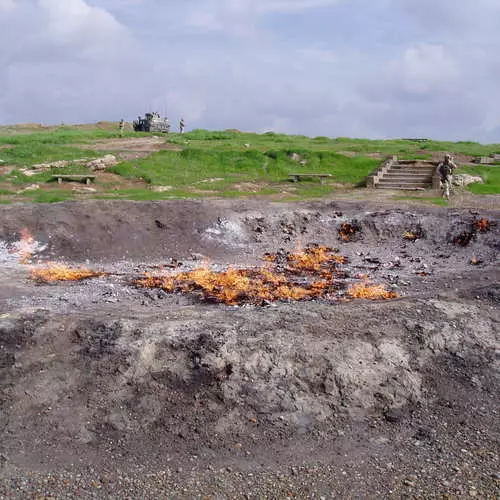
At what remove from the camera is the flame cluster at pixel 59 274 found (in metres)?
15.9

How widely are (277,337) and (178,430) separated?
8.35ft

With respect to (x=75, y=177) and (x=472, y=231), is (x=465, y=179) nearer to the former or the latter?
(x=472, y=231)

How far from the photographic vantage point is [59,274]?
1633 centimetres

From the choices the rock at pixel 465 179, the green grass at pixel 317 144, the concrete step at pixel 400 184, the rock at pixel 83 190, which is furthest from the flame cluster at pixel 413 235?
the green grass at pixel 317 144

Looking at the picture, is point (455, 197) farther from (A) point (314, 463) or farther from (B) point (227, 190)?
(A) point (314, 463)

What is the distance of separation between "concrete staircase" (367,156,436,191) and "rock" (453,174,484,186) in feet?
3.98

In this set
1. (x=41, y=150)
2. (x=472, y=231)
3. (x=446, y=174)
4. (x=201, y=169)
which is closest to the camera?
(x=472, y=231)

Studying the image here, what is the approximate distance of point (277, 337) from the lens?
10492mm

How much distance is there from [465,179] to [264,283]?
1884 cm

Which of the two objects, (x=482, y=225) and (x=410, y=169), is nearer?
(x=482, y=225)

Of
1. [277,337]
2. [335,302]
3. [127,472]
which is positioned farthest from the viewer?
[335,302]

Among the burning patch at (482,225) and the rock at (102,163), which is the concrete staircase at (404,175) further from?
the rock at (102,163)

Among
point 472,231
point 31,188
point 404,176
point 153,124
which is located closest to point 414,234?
point 472,231

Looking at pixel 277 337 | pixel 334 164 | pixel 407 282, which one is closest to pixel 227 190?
pixel 334 164
